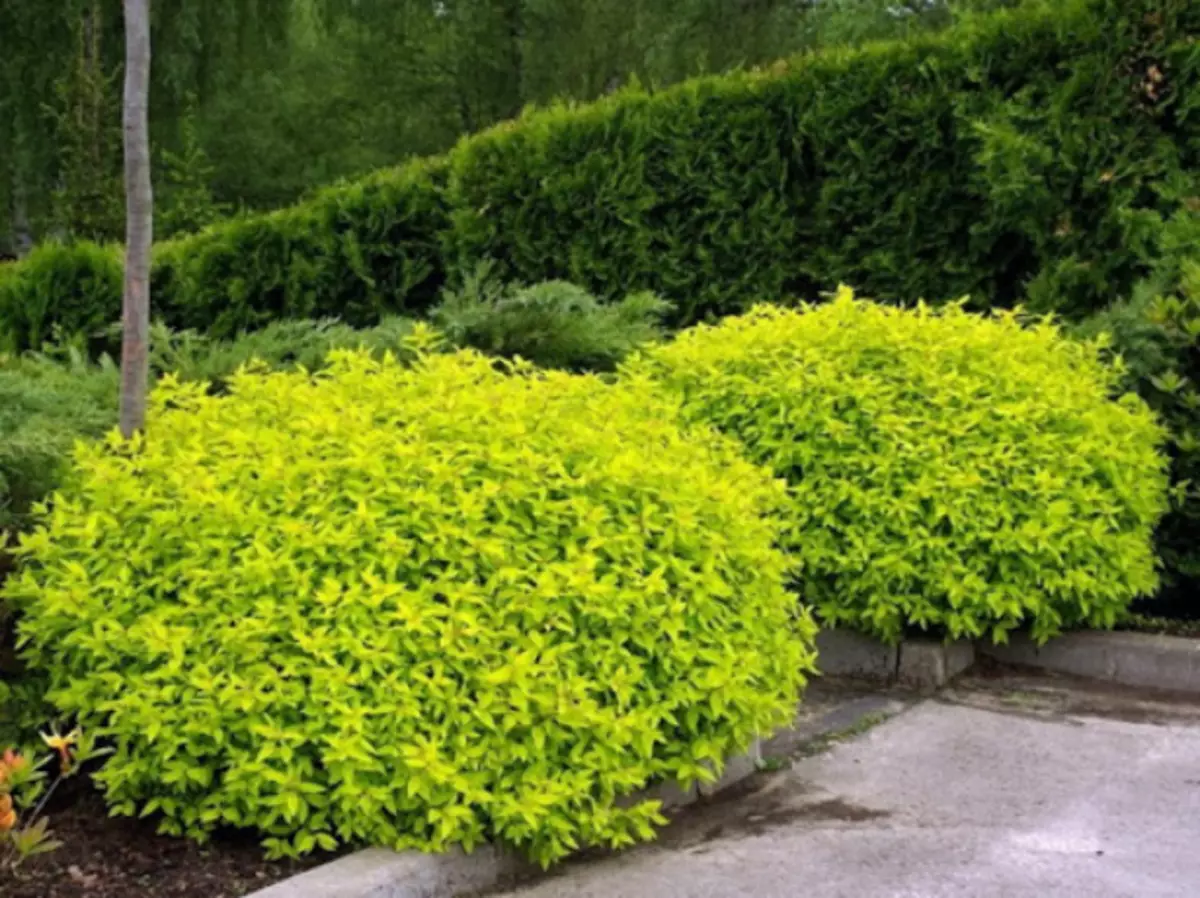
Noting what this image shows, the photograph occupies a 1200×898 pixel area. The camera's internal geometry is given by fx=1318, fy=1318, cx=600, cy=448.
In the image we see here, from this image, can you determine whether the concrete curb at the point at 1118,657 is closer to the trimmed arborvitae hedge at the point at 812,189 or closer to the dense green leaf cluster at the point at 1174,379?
the dense green leaf cluster at the point at 1174,379

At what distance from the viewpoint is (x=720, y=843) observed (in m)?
3.41

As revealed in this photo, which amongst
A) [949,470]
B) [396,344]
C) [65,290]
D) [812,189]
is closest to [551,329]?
[396,344]

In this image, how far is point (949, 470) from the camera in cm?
468

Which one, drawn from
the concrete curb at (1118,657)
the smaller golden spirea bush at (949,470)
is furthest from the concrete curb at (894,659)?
the concrete curb at (1118,657)

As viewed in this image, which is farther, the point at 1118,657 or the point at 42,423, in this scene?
the point at 1118,657

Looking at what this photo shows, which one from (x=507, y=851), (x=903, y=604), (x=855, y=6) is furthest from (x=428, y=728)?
(x=855, y=6)

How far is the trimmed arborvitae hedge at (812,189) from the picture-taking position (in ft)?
20.1

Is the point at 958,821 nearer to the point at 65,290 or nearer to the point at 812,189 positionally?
the point at 812,189

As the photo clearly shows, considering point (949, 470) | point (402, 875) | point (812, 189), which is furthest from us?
point (812, 189)

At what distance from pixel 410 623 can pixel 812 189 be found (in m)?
4.72

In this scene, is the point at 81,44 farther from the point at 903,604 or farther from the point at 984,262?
the point at 903,604

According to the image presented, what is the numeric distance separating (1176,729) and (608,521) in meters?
2.21

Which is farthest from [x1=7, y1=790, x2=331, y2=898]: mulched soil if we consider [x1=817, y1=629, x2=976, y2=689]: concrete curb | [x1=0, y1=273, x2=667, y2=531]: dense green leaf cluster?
[x1=817, y1=629, x2=976, y2=689]: concrete curb

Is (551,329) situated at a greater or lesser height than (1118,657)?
greater
